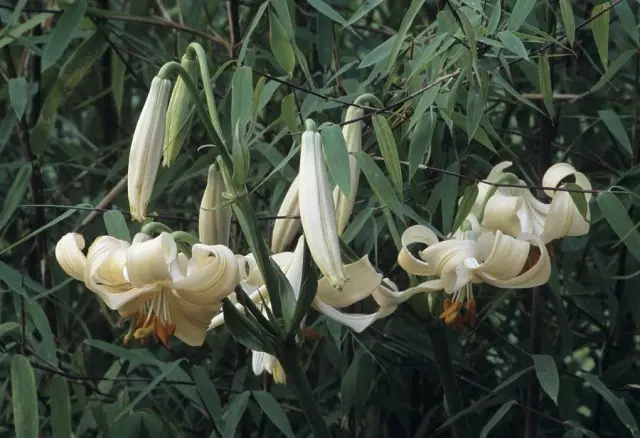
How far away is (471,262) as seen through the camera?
0.84 meters

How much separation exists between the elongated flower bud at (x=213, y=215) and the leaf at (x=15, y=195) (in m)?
0.40

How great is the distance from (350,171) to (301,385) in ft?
0.48

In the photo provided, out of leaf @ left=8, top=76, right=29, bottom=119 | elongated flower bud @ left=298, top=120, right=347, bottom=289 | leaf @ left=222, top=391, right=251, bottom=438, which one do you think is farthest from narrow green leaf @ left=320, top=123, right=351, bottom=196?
leaf @ left=8, top=76, right=29, bottom=119

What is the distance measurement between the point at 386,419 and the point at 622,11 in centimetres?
50

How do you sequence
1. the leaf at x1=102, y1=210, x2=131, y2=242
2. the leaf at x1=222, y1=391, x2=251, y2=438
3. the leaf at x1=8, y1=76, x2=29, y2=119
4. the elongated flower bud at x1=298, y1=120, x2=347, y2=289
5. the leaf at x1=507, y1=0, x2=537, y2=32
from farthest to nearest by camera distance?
1. the leaf at x1=8, y1=76, x2=29, y2=119
2. the leaf at x1=222, y1=391, x2=251, y2=438
3. the leaf at x1=102, y1=210, x2=131, y2=242
4. the leaf at x1=507, y1=0, x2=537, y2=32
5. the elongated flower bud at x1=298, y1=120, x2=347, y2=289

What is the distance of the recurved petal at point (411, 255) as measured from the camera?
86cm

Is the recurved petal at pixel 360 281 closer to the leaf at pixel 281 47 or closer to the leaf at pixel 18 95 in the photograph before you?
the leaf at pixel 281 47

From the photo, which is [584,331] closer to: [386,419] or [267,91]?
[386,419]

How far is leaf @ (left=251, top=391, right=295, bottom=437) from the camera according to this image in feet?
3.67

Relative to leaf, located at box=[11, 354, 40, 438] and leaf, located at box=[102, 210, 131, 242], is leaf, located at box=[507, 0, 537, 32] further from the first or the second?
leaf, located at box=[11, 354, 40, 438]

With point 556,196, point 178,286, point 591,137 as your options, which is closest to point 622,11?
point 556,196

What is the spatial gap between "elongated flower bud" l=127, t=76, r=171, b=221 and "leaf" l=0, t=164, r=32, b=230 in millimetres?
436

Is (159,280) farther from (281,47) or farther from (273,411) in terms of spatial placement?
(273,411)

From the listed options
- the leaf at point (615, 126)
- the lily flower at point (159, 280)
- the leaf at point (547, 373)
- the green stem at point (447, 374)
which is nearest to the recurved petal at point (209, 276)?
the lily flower at point (159, 280)
